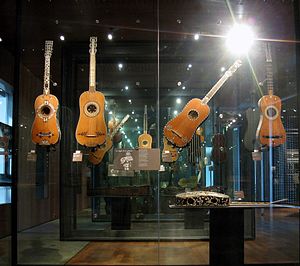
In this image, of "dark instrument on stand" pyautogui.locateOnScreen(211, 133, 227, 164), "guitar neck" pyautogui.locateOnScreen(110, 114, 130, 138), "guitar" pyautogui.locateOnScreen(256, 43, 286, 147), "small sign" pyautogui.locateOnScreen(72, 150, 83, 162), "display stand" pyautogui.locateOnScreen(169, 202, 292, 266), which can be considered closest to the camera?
"display stand" pyautogui.locateOnScreen(169, 202, 292, 266)

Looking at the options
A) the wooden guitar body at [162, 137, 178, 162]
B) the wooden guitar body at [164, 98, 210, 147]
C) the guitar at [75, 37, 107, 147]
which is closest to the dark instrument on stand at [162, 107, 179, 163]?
the wooden guitar body at [162, 137, 178, 162]

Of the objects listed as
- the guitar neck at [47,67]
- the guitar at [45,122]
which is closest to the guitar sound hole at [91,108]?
the guitar at [45,122]

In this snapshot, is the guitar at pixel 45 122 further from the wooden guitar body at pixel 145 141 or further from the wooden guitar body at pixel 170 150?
the wooden guitar body at pixel 170 150

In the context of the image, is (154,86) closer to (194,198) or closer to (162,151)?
(162,151)

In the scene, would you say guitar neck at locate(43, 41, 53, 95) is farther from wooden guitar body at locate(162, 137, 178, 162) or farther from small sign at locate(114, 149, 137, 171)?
wooden guitar body at locate(162, 137, 178, 162)

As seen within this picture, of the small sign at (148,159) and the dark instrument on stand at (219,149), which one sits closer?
the small sign at (148,159)

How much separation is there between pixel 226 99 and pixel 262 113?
0.54 meters

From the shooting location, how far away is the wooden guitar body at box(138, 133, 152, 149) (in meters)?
3.56

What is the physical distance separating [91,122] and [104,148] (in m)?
0.37

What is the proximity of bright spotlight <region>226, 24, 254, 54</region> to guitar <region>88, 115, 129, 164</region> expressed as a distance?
113cm

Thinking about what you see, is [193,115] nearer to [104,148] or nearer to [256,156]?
[256,156]

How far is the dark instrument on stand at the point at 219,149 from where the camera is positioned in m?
3.77

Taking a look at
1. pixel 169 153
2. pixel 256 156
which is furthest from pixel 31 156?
pixel 256 156

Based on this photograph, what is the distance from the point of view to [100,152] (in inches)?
143
